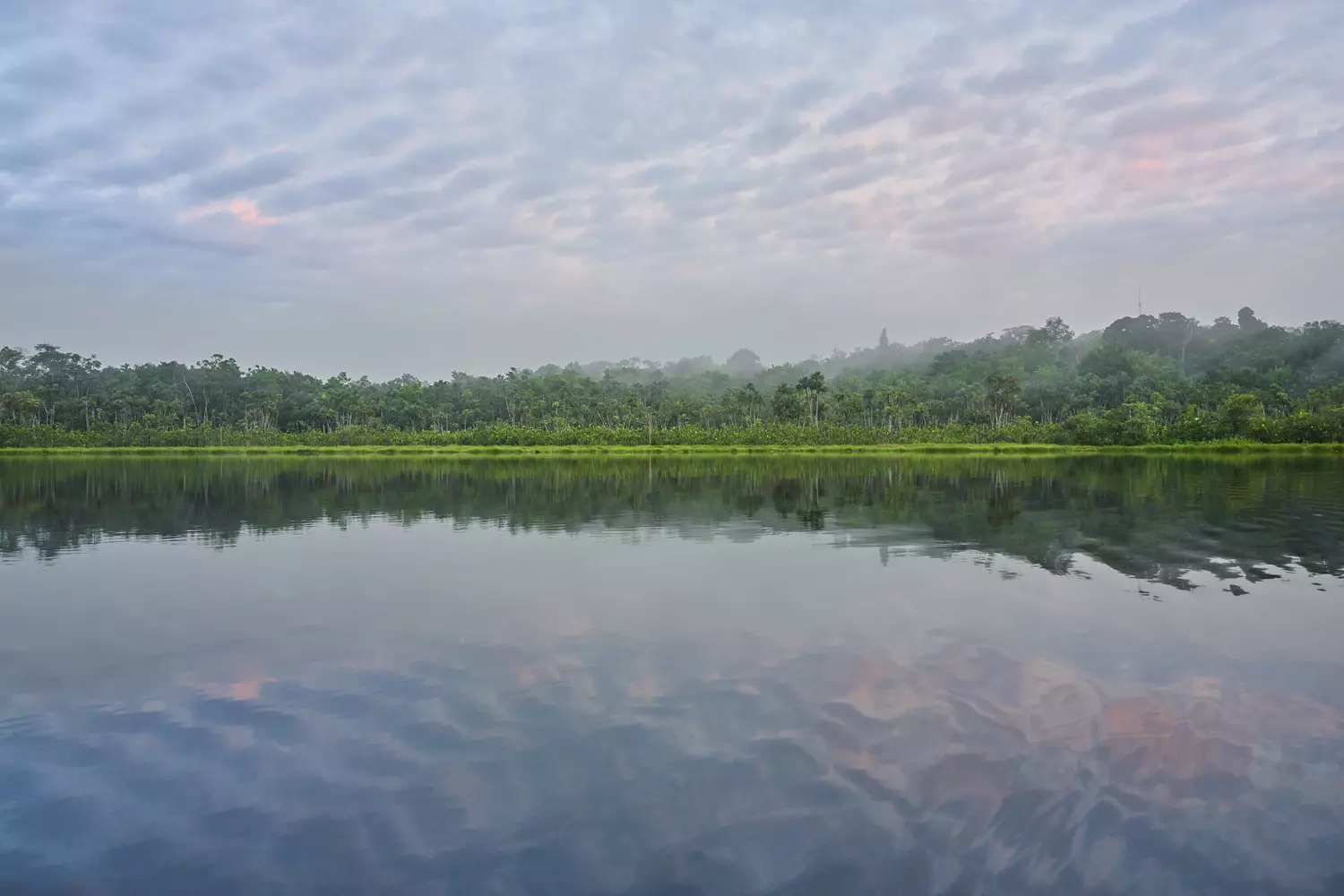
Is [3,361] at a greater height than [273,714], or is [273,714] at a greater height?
[3,361]

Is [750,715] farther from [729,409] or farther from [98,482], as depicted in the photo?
[729,409]

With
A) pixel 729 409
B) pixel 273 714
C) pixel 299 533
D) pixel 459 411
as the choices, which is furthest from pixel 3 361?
pixel 273 714

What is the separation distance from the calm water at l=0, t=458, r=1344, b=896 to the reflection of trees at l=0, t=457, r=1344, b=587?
1.31m

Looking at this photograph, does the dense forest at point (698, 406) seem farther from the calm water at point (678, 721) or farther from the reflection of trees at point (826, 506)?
the calm water at point (678, 721)

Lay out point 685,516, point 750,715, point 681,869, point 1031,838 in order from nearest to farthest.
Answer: point 681,869
point 1031,838
point 750,715
point 685,516

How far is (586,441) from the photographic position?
320 feet

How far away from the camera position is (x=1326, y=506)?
88.1ft

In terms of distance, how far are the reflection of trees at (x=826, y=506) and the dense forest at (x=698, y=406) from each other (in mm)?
42498

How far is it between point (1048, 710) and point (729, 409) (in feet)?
350

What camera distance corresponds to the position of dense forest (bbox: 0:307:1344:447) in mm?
94956

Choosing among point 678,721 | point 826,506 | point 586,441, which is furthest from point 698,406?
point 678,721

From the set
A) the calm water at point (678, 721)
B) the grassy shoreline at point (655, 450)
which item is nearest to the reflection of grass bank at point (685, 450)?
the grassy shoreline at point (655, 450)

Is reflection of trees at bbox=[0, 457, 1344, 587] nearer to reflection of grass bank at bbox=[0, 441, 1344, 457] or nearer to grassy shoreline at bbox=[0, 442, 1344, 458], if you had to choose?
reflection of grass bank at bbox=[0, 441, 1344, 457]

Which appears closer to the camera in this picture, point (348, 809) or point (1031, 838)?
point (1031, 838)
